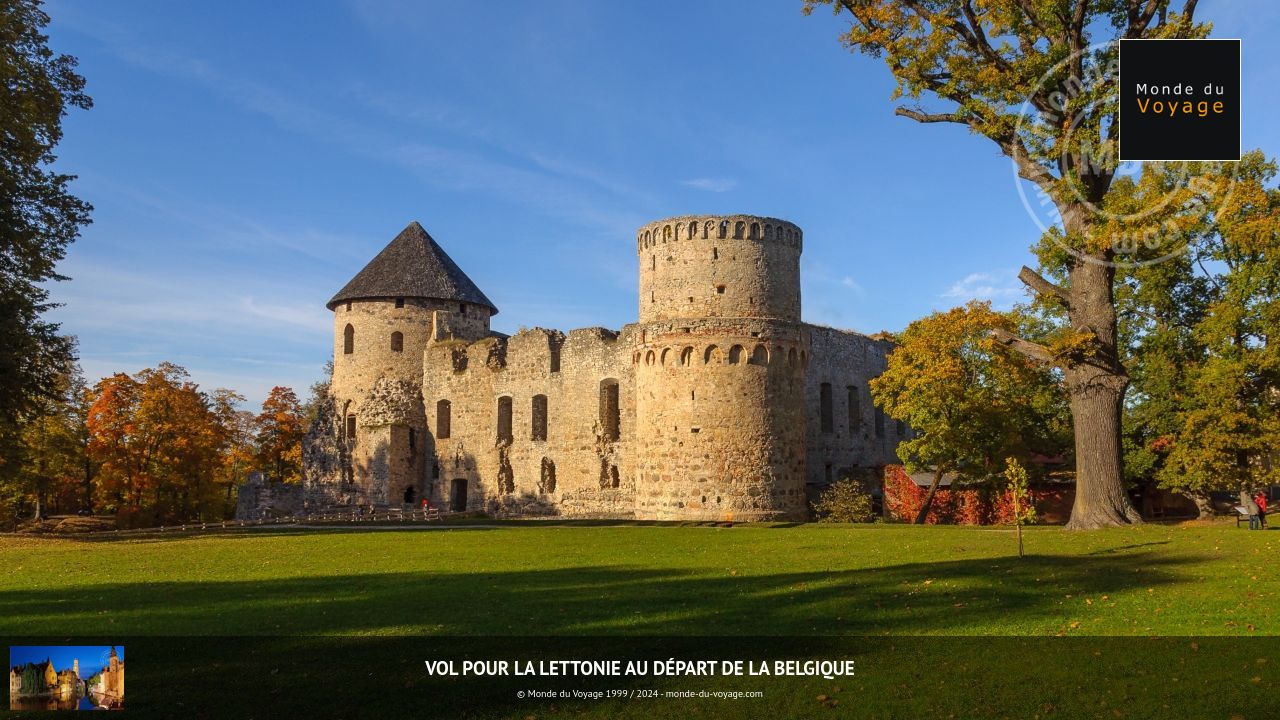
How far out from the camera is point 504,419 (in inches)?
1484

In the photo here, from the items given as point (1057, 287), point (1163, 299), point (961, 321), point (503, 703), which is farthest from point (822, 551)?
point (1163, 299)

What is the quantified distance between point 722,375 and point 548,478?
31.7 feet

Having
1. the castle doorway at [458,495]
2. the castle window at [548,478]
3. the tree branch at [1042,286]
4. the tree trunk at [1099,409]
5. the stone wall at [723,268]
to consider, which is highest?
the stone wall at [723,268]

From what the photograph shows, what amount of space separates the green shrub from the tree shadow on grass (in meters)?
14.8

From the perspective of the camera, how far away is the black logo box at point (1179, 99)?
17.7 metres

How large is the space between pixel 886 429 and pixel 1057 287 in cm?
1918

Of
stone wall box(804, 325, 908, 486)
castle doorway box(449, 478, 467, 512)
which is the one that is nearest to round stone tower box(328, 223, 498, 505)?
castle doorway box(449, 478, 467, 512)

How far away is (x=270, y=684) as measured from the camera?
763 cm

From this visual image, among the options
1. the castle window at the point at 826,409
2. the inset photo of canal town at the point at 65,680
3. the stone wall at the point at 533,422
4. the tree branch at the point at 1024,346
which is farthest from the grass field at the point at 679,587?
the castle window at the point at 826,409

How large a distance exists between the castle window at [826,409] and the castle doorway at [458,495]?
13.9 meters

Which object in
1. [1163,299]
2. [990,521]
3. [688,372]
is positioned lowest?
[990,521]

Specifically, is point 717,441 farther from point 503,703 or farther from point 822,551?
point 503,703

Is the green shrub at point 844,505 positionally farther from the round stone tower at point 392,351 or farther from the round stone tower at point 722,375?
the round stone tower at point 392,351

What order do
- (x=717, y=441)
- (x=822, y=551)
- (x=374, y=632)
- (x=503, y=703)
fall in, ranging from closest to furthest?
1. (x=503, y=703)
2. (x=374, y=632)
3. (x=822, y=551)
4. (x=717, y=441)
